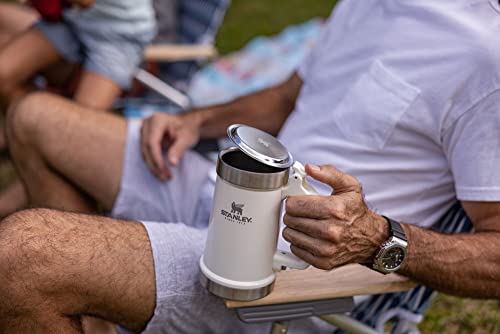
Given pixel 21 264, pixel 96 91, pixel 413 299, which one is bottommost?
pixel 96 91

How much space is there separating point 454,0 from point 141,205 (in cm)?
106

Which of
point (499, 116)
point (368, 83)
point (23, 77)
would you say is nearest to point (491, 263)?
point (499, 116)

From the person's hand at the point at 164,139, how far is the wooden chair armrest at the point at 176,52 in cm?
125

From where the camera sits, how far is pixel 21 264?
1.39m

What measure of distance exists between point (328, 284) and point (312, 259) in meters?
0.17

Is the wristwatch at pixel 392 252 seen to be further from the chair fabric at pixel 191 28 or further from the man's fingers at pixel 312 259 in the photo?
the chair fabric at pixel 191 28

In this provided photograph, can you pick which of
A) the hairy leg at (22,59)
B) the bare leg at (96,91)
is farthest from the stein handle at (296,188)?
the hairy leg at (22,59)

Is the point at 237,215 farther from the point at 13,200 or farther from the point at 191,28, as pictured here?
the point at 191,28

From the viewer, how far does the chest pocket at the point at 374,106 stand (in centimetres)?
178

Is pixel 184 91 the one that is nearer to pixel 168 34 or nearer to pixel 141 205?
pixel 168 34

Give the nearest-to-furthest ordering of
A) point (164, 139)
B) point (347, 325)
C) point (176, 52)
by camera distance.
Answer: point (347, 325), point (164, 139), point (176, 52)

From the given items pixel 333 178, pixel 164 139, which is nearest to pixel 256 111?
pixel 164 139

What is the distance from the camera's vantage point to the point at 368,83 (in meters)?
1.87

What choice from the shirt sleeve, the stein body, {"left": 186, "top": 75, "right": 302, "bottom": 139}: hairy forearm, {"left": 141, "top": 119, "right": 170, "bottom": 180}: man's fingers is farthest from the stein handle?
{"left": 186, "top": 75, "right": 302, "bottom": 139}: hairy forearm
